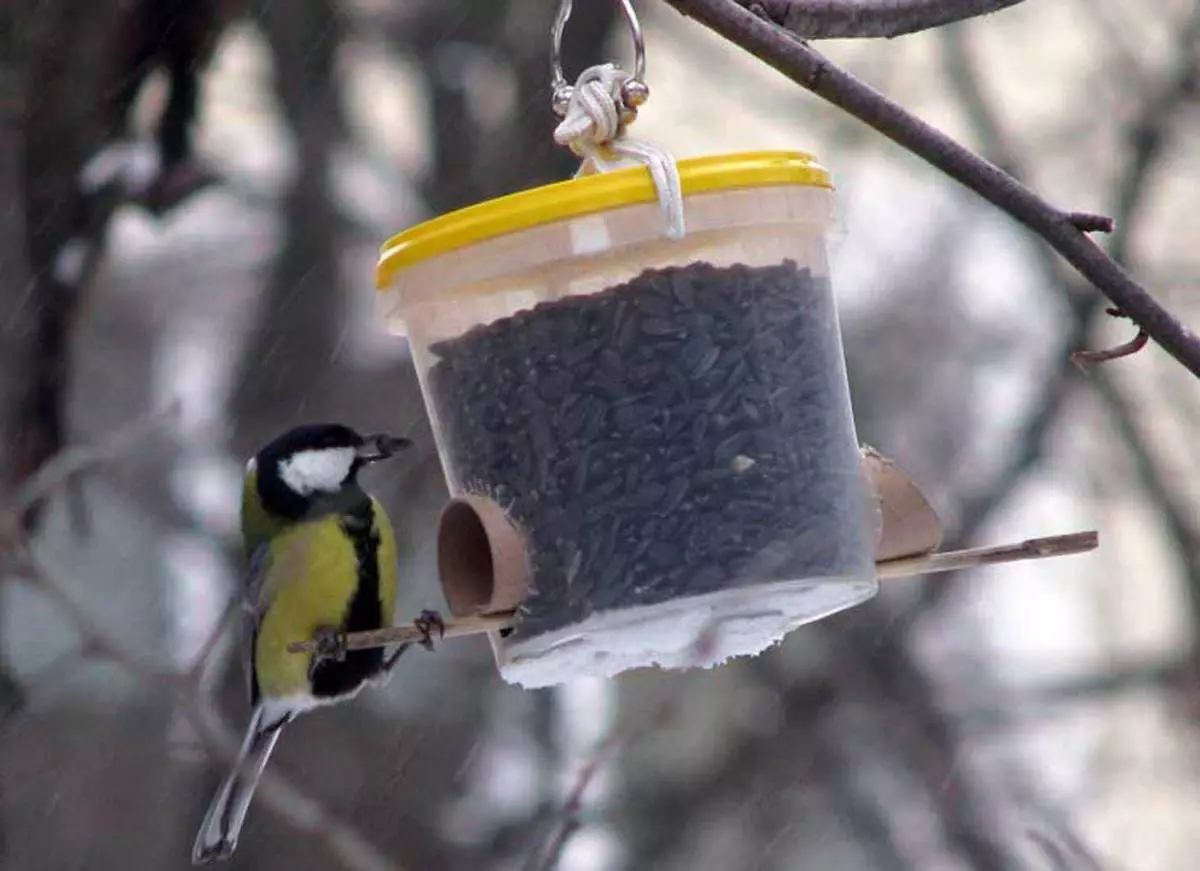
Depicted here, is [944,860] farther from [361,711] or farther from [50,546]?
[50,546]

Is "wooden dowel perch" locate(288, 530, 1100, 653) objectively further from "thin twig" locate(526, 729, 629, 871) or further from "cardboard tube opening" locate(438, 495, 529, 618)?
"thin twig" locate(526, 729, 629, 871)

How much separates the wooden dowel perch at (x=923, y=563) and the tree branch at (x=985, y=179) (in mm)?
335

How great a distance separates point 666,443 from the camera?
2.91 metres

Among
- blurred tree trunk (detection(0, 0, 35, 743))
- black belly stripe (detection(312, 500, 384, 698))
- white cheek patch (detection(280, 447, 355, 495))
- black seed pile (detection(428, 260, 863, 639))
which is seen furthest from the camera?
blurred tree trunk (detection(0, 0, 35, 743))

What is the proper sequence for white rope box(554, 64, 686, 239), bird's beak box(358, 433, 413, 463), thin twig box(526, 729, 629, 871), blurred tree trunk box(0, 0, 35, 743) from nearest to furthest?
white rope box(554, 64, 686, 239)
thin twig box(526, 729, 629, 871)
bird's beak box(358, 433, 413, 463)
blurred tree trunk box(0, 0, 35, 743)

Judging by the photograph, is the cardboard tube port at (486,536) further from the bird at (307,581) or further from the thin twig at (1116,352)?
the bird at (307,581)

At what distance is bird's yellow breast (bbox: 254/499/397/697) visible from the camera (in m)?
4.18

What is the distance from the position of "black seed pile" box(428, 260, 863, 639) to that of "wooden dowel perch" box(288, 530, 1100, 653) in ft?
0.26

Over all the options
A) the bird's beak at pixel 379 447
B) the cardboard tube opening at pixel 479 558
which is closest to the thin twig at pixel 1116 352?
the cardboard tube opening at pixel 479 558

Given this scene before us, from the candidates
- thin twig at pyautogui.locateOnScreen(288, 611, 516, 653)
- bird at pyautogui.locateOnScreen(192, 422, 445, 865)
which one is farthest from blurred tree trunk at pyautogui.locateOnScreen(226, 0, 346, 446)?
thin twig at pyautogui.locateOnScreen(288, 611, 516, 653)

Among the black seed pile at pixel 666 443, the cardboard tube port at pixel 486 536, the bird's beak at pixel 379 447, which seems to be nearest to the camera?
the black seed pile at pixel 666 443

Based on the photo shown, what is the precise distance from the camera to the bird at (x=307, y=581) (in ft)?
13.7

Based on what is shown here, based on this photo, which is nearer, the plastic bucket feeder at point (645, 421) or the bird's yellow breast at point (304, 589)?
the plastic bucket feeder at point (645, 421)

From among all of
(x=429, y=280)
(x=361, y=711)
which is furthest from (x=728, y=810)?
(x=429, y=280)
